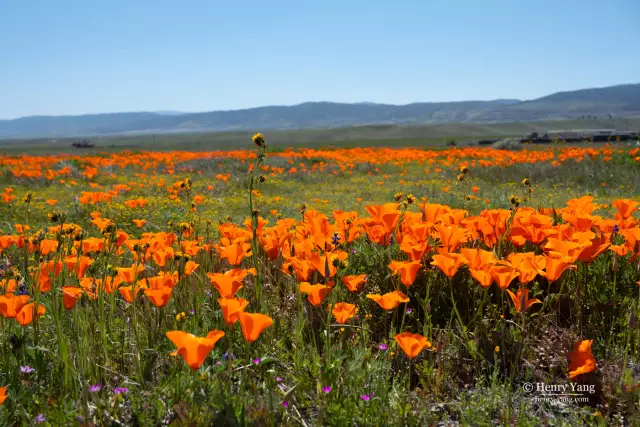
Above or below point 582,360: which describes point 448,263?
above

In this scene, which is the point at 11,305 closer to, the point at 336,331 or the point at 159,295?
the point at 159,295

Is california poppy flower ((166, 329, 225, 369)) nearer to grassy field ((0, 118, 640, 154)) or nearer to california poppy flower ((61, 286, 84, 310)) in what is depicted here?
california poppy flower ((61, 286, 84, 310))

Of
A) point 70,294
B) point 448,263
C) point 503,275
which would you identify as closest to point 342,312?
point 448,263

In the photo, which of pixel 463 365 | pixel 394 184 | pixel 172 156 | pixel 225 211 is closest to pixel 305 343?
pixel 463 365

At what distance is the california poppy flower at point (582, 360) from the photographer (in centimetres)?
180

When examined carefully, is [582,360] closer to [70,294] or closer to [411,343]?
[411,343]

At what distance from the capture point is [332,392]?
5.76 feet

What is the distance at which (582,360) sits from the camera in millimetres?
1847

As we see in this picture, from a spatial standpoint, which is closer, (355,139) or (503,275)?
(503,275)

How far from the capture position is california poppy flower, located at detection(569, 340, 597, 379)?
1.80 metres

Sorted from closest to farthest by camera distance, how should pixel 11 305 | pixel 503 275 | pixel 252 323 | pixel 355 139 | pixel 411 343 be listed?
pixel 252 323 < pixel 411 343 < pixel 11 305 < pixel 503 275 < pixel 355 139

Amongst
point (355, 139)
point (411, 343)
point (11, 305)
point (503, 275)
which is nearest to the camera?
point (411, 343)

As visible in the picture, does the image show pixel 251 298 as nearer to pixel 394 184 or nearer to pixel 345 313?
pixel 345 313

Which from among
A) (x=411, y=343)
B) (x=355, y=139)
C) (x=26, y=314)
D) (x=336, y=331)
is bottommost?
(x=336, y=331)
